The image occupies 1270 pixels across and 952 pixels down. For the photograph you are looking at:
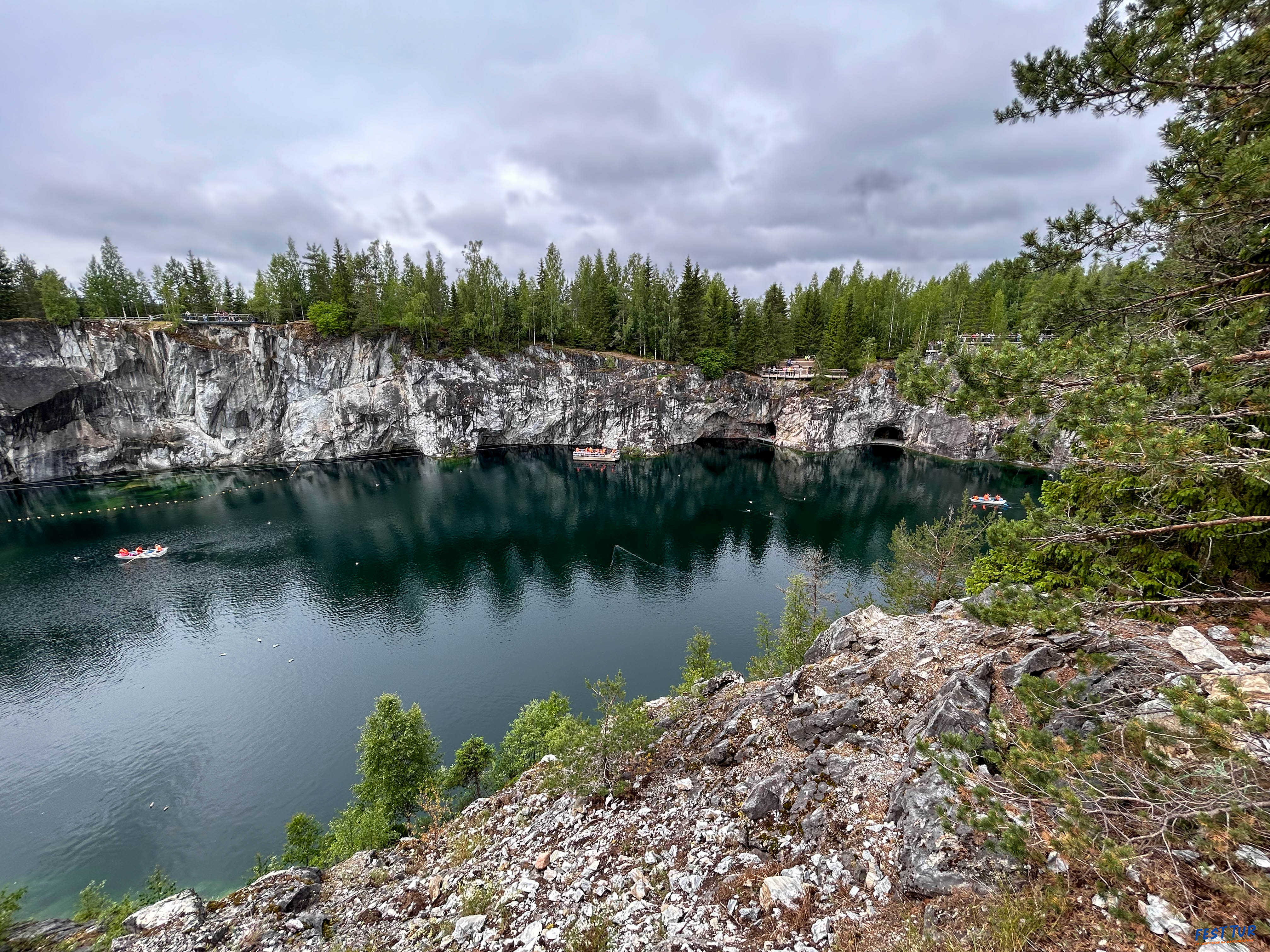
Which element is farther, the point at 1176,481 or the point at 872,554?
the point at 872,554

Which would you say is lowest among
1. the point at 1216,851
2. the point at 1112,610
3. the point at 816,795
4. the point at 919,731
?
the point at 816,795

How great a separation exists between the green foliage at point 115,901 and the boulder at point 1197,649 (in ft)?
86.8

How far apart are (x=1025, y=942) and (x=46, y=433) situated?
10715 cm

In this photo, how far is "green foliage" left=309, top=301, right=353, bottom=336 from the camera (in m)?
78.2

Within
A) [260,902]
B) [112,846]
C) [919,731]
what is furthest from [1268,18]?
[112,846]

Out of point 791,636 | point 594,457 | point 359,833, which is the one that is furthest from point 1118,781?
point 594,457

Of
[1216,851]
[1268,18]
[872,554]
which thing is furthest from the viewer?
[872,554]

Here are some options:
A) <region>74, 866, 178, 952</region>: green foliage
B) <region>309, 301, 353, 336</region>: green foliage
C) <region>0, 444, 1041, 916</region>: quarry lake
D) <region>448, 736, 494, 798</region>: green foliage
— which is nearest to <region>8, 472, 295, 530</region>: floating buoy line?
<region>0, 444, 1041, 916</region>: quarry lake

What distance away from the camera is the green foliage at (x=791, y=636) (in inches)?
832

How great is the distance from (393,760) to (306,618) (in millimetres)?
23959

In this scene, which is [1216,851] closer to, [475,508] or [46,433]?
[475,508]

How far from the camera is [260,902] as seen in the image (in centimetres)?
1202

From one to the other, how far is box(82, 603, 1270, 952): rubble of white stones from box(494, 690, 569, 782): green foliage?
21.8ft

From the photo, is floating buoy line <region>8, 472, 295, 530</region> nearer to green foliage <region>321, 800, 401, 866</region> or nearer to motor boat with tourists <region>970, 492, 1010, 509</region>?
green foliage <region>321, 800, 401, 866</region>
